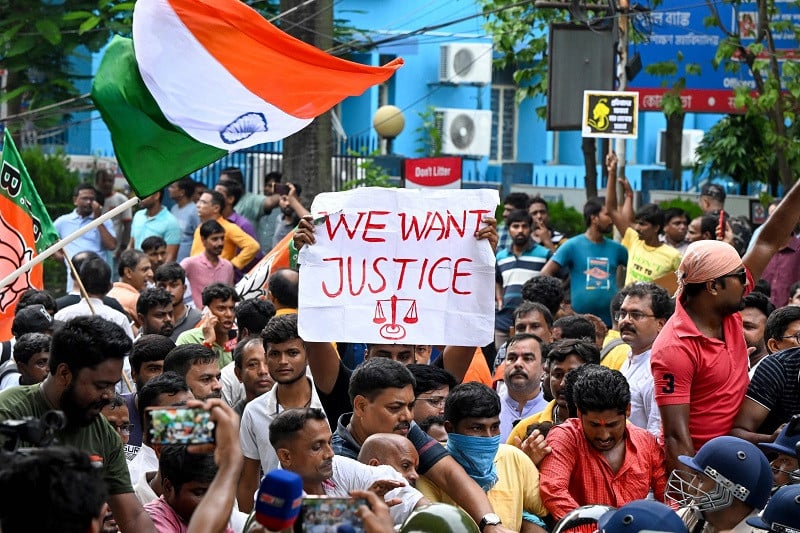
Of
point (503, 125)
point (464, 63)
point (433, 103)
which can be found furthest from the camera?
point (503, 125)

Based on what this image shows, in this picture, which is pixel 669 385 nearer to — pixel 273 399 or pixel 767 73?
pixel 273 399

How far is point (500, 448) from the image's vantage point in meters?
6.76

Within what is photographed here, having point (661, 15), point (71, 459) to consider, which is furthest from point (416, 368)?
point (661, 15)

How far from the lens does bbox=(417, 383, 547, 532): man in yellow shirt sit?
21.6 feet

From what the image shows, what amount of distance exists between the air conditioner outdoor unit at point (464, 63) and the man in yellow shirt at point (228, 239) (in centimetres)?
1444

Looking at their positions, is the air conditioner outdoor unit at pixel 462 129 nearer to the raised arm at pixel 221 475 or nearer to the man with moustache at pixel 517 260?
the man with moustache at pixel 517 260

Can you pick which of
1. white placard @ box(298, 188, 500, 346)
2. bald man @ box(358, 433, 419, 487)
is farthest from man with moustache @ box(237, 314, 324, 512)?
bald man @ box(358, 433, 419, 487)

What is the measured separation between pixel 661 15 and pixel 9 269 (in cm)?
1306

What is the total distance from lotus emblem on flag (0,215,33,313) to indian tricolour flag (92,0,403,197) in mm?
1684

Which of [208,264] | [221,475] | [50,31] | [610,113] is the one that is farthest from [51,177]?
[221,475]

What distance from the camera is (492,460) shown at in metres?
6.63

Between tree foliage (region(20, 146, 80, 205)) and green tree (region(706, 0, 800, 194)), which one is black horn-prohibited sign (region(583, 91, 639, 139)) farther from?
tree foliage (region(20, 146, 80, 205))

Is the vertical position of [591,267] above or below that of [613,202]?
below

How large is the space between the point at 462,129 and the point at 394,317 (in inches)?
844
